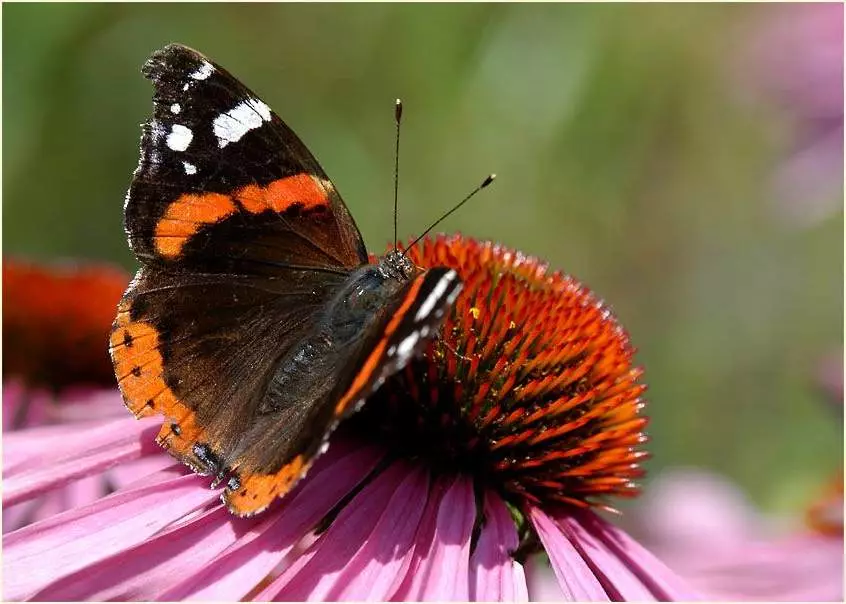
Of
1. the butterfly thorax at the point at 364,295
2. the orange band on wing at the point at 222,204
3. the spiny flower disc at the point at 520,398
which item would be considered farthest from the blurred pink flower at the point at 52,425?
the spiny flower disc at the point at 520,398

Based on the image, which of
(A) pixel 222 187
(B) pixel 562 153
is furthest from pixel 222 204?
(B) pixel 562 153

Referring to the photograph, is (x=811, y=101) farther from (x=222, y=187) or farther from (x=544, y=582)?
(x=222, y=187)

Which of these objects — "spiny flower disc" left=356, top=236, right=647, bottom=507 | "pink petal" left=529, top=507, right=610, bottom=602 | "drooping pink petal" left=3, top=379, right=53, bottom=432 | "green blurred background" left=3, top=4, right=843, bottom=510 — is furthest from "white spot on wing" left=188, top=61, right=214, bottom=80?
"green blurred background" left=3, top=4, right=843, bottom=510

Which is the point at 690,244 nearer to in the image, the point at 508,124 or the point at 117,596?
the point at 508,124

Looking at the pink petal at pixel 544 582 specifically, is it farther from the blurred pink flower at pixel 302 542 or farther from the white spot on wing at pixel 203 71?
the white spot on wing at pixel 203 71

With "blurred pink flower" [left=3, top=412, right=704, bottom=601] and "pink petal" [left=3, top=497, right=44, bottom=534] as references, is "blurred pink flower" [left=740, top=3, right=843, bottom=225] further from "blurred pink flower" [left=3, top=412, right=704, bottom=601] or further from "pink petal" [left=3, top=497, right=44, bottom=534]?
"pink petal" [left=3, top=497, right=44, bottom=534]
